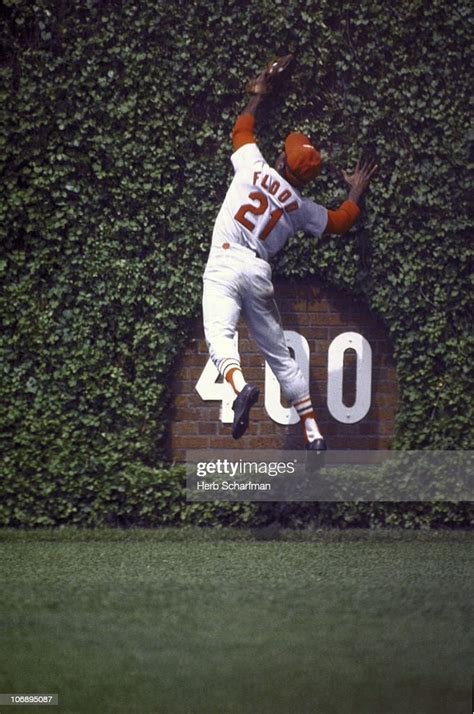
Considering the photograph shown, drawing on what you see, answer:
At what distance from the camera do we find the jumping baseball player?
15.7ft

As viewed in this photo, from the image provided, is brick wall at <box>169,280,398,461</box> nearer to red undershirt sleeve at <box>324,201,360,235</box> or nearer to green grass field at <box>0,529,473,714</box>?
red undershirt sleeve at <box>324,201,360,235</box>

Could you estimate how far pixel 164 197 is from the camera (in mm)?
4891

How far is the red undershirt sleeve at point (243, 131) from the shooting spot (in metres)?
4.79

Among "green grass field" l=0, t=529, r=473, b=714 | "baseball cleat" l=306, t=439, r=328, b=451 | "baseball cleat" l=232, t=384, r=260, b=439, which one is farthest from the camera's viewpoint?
"baseball cleat" l=306, t=439, r=328, b=451

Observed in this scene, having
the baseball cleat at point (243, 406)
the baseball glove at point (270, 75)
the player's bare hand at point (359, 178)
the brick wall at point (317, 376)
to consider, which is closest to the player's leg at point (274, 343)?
the brick wall at point (317, 376)

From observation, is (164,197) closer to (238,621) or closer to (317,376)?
(317,376)

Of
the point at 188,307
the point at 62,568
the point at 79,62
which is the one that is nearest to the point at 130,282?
the point at 188,307

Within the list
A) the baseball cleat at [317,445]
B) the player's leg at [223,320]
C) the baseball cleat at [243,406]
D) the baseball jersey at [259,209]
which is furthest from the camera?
the baseball cleat at [317,445]

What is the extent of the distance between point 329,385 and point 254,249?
2.56 feet

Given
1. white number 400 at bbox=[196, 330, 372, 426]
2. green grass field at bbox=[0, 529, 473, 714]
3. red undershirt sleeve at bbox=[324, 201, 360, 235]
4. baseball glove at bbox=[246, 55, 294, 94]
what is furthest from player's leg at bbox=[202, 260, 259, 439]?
baseball glove at bbox=[246, 55, 294, 94]

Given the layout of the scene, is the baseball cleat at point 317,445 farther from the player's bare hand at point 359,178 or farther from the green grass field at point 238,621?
the player's bare hand at point 359,178

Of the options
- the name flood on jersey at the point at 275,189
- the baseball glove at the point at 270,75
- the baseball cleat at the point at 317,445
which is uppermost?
the baseball glove at the point at 270,75

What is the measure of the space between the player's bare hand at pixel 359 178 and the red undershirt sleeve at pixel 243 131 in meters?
0.50

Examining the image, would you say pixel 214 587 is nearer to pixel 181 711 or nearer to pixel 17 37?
pixel 181 711
